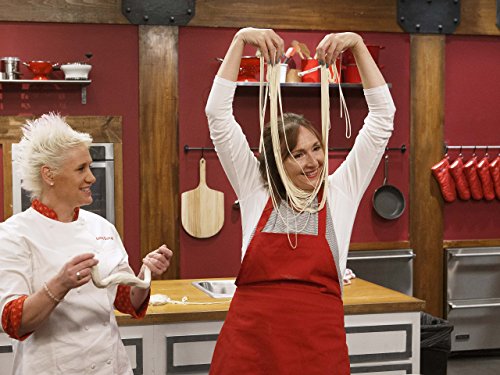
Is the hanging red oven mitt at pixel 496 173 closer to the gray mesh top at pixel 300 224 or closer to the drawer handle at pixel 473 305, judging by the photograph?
the drawer handle at pixel 473 305

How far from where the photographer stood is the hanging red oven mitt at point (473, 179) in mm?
5715

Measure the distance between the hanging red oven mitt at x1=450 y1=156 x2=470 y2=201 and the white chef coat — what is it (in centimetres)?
401

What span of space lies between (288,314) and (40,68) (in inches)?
133

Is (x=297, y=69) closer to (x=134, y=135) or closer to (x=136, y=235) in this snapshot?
(x=134, y=135)

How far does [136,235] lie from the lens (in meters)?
5.39

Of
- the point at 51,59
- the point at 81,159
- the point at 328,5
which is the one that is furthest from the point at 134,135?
the point at 81,159

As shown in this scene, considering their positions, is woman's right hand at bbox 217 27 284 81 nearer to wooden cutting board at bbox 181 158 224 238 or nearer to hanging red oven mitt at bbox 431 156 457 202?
wooden cutting board at bbox 181 158 224 238

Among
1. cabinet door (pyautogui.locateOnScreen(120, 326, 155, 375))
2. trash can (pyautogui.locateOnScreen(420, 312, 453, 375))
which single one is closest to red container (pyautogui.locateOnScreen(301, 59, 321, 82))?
trash can (pyautogui.locateOnScreen(420, 312, 453, 375))

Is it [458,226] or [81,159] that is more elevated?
[81,159]

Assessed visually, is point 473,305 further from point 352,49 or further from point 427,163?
point 352,49

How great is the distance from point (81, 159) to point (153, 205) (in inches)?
125

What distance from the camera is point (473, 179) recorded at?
5746mm

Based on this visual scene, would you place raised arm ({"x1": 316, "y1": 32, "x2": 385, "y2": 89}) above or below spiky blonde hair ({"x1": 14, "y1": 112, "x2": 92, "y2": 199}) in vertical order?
above

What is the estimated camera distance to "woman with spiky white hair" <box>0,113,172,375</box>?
202cm
